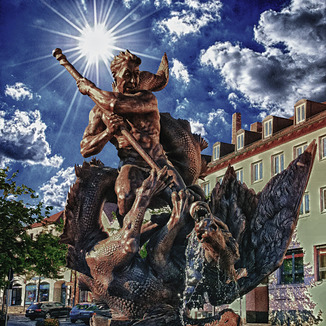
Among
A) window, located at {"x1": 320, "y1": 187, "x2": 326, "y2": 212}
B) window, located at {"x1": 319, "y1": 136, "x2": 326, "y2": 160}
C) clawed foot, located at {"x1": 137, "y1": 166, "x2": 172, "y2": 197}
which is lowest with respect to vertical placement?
clawed foot, located at {"x1": 137, "y1": 166, "x2": 172, "y2": 197}

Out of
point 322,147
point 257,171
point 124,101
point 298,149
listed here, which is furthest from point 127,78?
point 257,171

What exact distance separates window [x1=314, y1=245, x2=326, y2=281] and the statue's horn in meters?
21.0

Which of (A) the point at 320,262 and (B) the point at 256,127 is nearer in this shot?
(A) the point at 320,262

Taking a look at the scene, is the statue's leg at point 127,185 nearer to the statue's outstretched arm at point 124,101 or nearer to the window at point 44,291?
the statue's outstretched arm at point 124,101

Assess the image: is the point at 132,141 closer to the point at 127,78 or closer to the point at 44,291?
the point at 127,78

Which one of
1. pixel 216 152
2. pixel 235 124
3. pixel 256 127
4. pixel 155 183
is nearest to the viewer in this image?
pixel 155 183

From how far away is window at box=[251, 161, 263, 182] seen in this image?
31.7 meters

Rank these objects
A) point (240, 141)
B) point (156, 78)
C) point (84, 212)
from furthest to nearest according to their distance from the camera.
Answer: point (240, 141), point (156, 78), point (84, 212)

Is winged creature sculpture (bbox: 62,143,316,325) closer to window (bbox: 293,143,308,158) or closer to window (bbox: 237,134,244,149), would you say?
window (bbox: 293,143,308,158)

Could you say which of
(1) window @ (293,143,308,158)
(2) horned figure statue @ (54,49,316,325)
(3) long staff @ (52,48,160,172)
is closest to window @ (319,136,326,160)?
(1) window @ (293,143,308,158)

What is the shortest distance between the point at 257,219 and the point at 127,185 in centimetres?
149

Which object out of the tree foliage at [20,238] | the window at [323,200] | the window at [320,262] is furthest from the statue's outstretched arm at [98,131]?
the window at [323,200]

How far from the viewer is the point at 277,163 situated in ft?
99.1

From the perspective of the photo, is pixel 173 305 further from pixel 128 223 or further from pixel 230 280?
pixel 128 223
